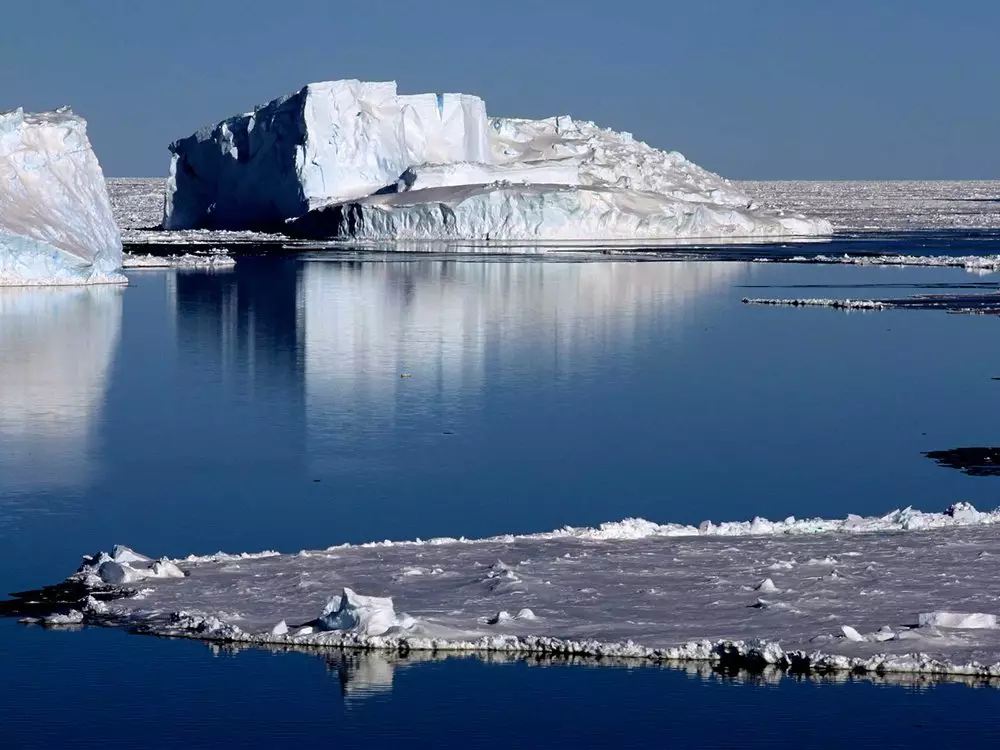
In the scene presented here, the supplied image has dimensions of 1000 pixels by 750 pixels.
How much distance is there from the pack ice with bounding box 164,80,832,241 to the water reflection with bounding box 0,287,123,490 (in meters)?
21.8

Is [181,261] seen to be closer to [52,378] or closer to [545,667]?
[52,378]

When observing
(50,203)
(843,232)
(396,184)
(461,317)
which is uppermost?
(396,184)

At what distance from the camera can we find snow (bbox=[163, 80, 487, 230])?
164 feet

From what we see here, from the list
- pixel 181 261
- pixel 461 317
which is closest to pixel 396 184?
pixel 181 261

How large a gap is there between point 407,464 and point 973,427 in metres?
5.59

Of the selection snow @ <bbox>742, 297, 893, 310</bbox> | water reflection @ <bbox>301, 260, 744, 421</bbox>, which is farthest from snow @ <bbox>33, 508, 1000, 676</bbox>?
snow @ <bbox>742, 297, 893, 310</bbox>

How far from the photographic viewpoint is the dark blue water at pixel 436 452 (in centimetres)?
680

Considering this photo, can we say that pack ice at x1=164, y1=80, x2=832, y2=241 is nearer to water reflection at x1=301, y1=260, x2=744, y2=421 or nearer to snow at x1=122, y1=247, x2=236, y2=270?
snow at x1=122, y1=247, x2=236, y2=270

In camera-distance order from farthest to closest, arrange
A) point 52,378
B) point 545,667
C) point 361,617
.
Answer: point 52,378
point 361,617
point 545,667

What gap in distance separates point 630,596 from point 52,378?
11.0 m

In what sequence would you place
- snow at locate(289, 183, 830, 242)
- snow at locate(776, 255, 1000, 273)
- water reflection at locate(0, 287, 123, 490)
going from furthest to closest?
snow at locate(289, 183, 830, 242)
snow at locate(776, 255, 1000, 273)
water reflection at locate(0, 287, 123, 490)

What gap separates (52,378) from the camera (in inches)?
688

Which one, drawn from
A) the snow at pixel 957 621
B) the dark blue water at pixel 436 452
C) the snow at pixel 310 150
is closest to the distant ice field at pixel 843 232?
the snow at pixel 310 150

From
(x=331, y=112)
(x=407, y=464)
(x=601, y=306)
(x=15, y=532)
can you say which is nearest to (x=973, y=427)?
(x=407, y=464)
